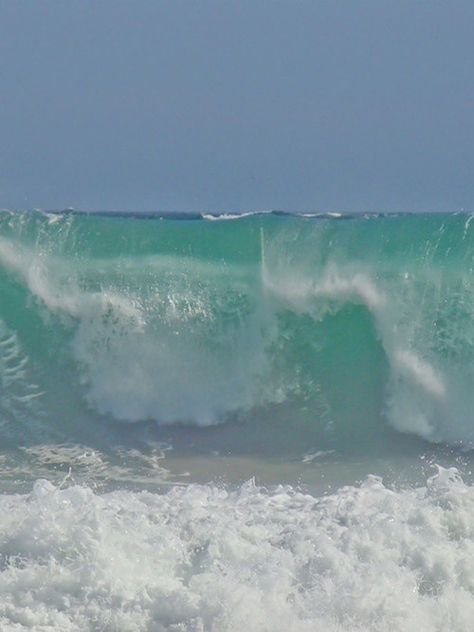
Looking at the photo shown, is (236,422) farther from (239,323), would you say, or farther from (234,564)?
(234,564)

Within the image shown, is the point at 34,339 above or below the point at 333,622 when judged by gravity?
above

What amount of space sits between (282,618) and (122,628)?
0.60 meters

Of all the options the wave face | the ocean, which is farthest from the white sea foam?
the wave face

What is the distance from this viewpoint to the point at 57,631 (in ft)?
15.5

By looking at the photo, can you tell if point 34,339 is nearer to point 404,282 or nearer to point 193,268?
point 193,268

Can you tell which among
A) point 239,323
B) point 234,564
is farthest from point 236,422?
point 234,564

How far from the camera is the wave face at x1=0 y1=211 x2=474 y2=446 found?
7.87 metres

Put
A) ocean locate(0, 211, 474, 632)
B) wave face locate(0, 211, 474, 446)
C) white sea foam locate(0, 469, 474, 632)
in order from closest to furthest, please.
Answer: white sea foam locate(0, 469, 474, 632) → ocean locate(0, 211, 474, 632) → wave face locate(0, 211, 474, 446)

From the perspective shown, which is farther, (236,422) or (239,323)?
(239,323)

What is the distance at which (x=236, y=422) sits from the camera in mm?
7695

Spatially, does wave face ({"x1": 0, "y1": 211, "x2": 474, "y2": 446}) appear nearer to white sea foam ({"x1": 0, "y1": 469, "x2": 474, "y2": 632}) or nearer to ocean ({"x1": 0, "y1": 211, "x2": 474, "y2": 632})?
ocean ({"x1": 0, "y1": 211, "x2": 474, "y2": 632})

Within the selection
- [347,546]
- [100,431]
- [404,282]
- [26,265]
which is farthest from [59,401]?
[347,546]

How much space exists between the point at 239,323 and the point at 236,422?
93 centimetres

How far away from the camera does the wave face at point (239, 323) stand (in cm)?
787
